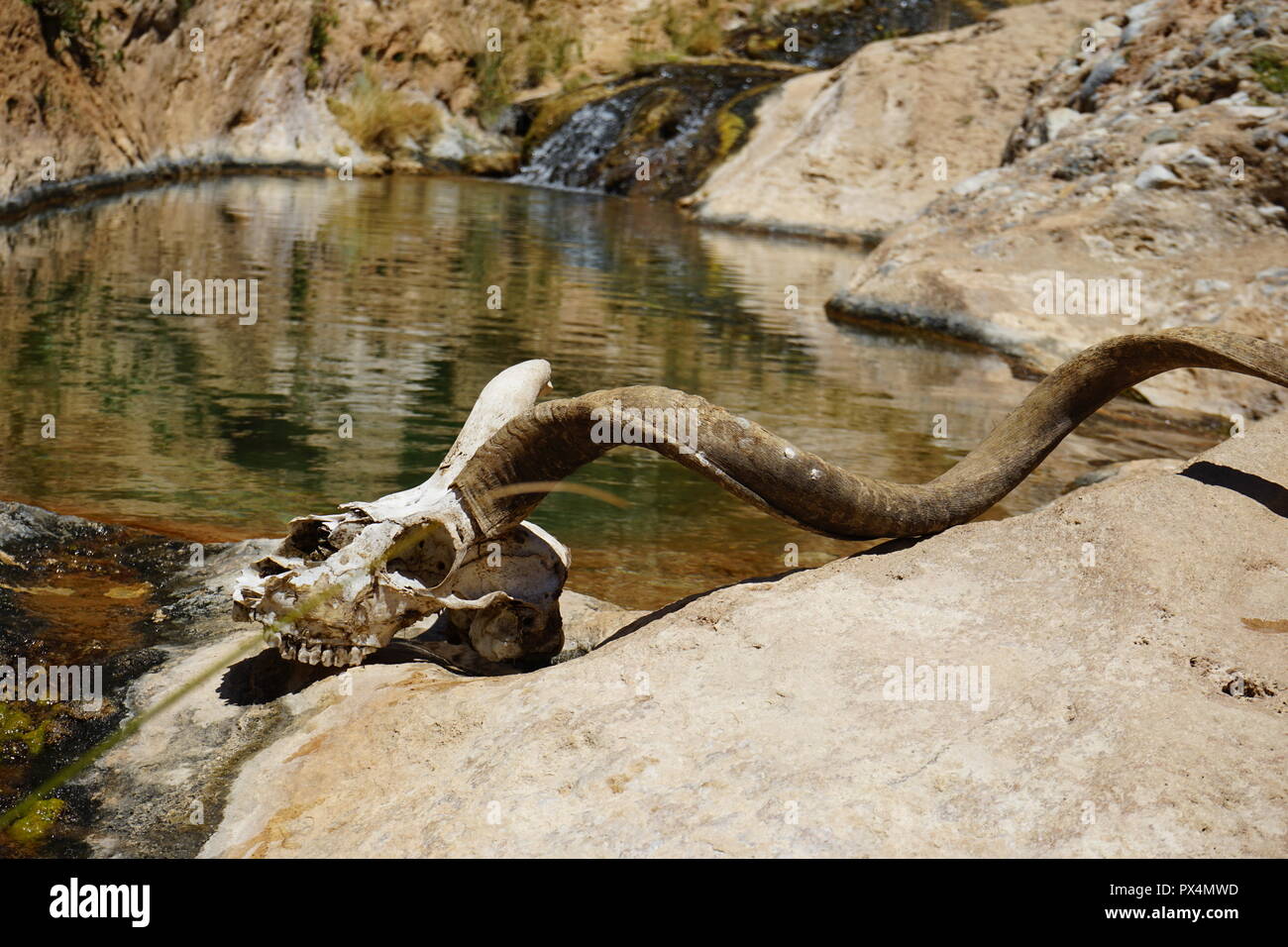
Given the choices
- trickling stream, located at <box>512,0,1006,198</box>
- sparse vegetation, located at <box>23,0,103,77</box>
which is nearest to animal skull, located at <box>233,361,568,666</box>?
sparse vegetation, located at <box>23,0,103,77</box>

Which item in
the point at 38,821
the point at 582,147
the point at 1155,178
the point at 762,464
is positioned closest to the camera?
the point at 38,821

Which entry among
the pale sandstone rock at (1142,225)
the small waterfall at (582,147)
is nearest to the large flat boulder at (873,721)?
the pale sandstone rock at (1142,225)

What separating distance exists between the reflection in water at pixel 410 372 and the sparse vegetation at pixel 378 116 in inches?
406

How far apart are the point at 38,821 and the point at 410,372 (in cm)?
612

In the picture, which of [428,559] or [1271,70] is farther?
[1271,70]

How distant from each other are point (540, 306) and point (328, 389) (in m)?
4.02

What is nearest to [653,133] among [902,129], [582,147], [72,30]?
[582,147]

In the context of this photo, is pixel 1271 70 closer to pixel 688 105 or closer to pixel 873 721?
pixel 873 721

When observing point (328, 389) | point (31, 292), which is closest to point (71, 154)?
point (31, 292)

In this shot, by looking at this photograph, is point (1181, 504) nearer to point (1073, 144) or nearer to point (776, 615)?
point (776, 615)

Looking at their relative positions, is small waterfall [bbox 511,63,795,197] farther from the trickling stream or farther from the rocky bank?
→ the rocky bank

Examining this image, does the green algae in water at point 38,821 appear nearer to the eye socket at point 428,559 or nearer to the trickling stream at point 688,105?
the eye socket at point 428,559

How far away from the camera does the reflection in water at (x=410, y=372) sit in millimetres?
6617

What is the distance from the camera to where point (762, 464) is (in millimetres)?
4105
